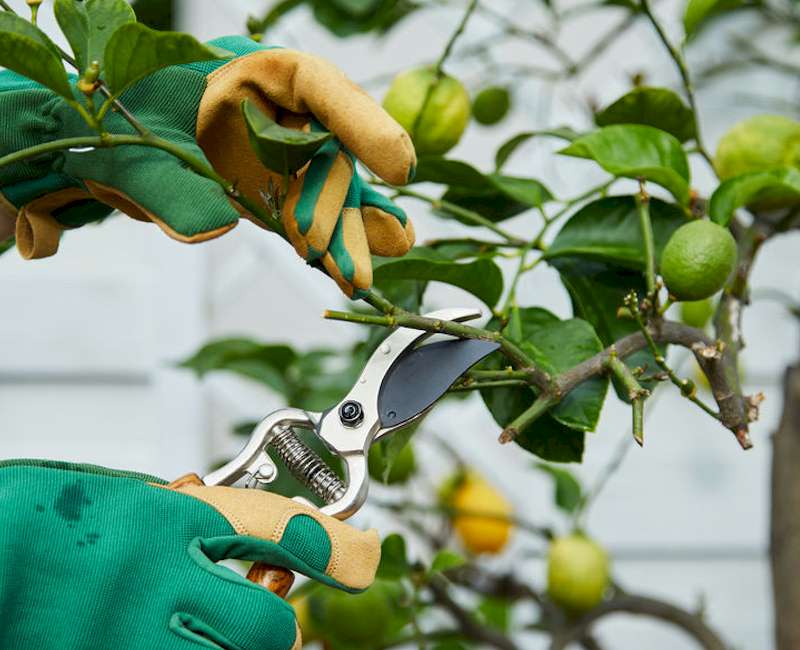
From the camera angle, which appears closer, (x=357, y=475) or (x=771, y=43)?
(x=357, y=475)

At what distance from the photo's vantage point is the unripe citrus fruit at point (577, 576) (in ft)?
2.65

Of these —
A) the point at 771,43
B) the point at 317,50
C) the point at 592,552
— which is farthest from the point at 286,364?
the point at 771,43

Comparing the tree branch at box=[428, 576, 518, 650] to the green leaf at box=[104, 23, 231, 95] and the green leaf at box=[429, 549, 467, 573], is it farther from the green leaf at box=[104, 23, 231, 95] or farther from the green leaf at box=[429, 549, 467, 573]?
the green leaf at box=[104, 23, 231, 95]

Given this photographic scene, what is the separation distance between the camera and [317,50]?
1.48m

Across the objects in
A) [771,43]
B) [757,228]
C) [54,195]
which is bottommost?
[771,43]

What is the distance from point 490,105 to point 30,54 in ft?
1.66

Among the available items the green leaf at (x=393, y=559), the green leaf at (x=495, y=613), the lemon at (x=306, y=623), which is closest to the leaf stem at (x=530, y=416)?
the green leaf at (x=393, y=559)

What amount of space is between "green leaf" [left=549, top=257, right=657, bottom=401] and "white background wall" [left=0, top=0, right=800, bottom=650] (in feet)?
2.54

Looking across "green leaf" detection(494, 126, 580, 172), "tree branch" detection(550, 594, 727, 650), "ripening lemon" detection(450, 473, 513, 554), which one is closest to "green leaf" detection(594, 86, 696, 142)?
"green leaf" detection(494, 126, 580, 172)

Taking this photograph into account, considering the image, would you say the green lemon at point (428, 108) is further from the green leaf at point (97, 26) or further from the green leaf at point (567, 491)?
the green leaf at point (567, 491)

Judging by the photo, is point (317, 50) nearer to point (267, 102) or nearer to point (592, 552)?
point (592, 552)

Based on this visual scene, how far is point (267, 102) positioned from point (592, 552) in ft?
1.74

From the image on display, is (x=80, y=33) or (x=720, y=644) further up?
(x=80, y=33)

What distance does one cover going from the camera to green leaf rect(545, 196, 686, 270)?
1.77ft
